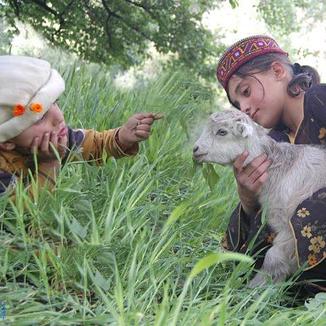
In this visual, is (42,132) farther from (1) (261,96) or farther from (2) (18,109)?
(1) (261,96)

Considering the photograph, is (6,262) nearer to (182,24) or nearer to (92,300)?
(92,300)

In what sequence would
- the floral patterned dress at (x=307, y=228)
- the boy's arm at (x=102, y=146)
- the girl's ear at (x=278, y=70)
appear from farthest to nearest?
the girl's ear at (x=278, y=70) → the boy's arm at (x=102, y=146) → the floral patterned dress at (x=307, y=228)

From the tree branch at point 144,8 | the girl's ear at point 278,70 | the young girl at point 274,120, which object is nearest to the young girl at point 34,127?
the young girl at point 274,120

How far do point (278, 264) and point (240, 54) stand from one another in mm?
1184

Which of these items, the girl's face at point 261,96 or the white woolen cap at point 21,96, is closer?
the white woolen cap at point 21,96

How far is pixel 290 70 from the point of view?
10.6 feet

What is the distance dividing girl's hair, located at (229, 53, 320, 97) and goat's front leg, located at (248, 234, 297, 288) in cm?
88

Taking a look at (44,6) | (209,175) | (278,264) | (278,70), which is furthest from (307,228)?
(44,6)

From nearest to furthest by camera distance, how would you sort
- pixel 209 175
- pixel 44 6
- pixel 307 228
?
pixel 307 228
pixel 209 175
pixel 44 6

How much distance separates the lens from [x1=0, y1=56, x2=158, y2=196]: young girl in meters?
2.48

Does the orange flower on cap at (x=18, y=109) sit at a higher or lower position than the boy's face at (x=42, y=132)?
higher

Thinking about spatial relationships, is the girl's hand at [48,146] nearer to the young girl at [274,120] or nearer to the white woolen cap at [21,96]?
the white woolen cap at [21,96]

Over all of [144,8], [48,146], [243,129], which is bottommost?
[48,146]

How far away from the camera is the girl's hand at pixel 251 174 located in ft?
9.02
